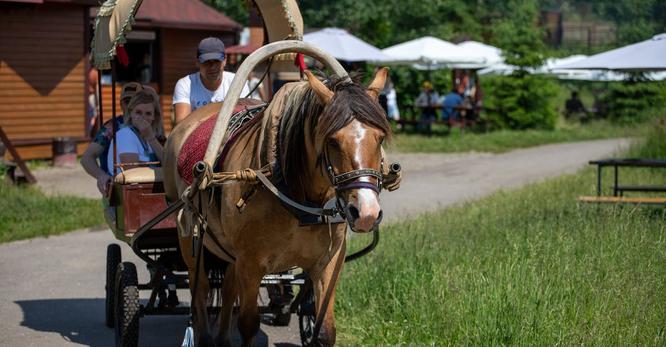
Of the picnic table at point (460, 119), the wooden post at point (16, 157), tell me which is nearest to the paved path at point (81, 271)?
the wooden post at point (16, 157)

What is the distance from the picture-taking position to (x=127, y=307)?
730cm

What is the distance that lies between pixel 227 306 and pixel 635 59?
300 inches

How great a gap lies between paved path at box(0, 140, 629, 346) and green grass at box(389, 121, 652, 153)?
3.97 m

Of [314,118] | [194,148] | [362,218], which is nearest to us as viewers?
[362,218]

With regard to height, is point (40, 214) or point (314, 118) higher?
point (314, 118)

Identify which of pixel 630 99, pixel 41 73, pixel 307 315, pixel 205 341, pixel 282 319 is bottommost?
pixel 282 319

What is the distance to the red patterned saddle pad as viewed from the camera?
6.94m

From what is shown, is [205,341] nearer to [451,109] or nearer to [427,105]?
[427,105]

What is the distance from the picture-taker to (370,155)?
5520mm

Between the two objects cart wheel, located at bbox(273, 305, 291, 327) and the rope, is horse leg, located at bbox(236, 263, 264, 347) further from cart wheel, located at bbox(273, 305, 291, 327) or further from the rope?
cart wheel, located at bbox(273, 305, 291, 327)

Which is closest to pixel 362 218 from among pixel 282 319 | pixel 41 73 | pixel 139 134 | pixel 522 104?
pixel 282 319

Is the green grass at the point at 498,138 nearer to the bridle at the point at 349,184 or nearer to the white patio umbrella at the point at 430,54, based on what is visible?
the white patio umbrella at the point at 430,54

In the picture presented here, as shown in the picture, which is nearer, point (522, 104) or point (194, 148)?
point (194, 148)

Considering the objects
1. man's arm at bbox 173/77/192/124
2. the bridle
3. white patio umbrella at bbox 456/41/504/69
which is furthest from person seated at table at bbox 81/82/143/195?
white patio umbrella at bbox 456/41/504/69
